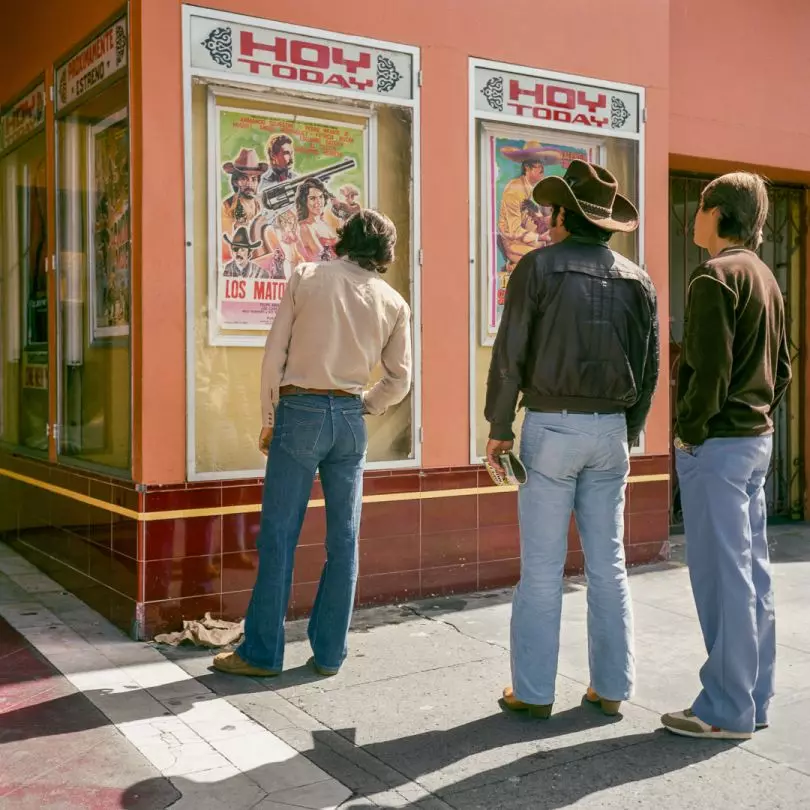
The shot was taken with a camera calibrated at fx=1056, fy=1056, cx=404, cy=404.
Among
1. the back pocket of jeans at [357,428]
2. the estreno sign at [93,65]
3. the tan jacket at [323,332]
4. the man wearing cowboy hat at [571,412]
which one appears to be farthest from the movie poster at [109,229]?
the man wearing cowboy hat at [571,412]

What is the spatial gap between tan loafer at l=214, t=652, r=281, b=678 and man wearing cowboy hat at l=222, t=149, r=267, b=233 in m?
2.19

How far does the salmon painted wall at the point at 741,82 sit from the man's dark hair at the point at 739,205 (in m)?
3.69

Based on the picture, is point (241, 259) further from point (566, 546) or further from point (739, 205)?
point (739, 205)

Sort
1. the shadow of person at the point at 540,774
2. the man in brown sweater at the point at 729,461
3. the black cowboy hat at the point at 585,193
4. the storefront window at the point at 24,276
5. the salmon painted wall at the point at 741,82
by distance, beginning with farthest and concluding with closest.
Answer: the salmon painted wall at the point at 741,82, the storefront window at the point at 24,276, the black cowboy hat at the point at 585,193, the man in brown sweater at the point at 729,461, the shadow of person at the point at 540,774

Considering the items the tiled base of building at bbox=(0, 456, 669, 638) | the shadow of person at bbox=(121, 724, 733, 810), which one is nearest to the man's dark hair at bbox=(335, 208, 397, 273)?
the tiled base of building at bbox=(0, 456, 669, 638)

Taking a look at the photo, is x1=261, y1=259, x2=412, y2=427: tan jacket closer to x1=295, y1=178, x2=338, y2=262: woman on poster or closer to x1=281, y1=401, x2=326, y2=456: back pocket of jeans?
x1=281, y1=401, x2=326, y2=456: back pocket of jeans

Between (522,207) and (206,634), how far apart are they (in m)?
3.21

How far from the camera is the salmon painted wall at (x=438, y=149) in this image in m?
5.26

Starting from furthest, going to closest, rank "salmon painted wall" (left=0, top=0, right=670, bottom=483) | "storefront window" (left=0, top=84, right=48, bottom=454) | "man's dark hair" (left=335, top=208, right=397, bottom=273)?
"storefront window" (left=0, top=84, right=48, bottom=454)
"salmon painted wall" (left=0, top=0, right=670, bottom=483)
"man's dark hair" (left=335, top=208, right=397, bottom=273)

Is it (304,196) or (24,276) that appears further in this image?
(24,276)

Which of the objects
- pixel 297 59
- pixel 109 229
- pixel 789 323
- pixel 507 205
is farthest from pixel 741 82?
pixel 109 229

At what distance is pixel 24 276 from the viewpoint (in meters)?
7.25

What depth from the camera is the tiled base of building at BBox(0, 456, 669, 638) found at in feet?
17.4

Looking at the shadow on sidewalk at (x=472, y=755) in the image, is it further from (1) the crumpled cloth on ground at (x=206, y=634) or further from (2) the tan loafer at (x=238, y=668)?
(1) the crumpled cloth on ground at (x=206, y=634)
